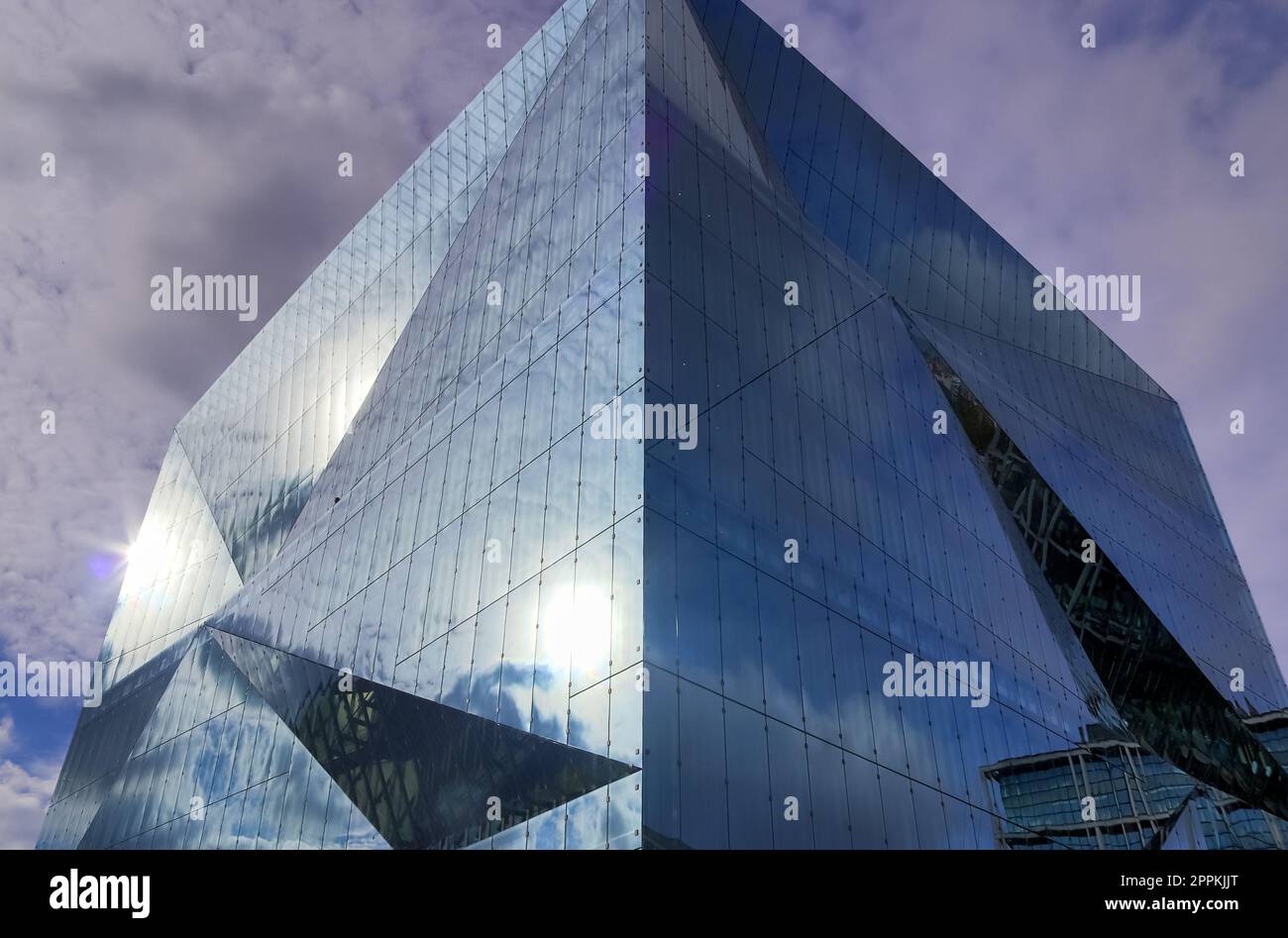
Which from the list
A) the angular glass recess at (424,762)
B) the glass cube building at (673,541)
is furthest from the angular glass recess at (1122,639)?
the angular glass recess at (424,762)

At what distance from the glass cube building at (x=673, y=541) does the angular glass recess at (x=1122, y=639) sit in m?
0.14

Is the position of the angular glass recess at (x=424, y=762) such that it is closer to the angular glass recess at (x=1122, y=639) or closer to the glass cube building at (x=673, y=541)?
the glass cube building at (x=673, y=541)

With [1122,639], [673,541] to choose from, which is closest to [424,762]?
[673,541]

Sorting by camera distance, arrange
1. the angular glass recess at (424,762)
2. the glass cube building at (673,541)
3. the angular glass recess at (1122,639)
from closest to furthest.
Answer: the angular glass recess at (424,762) → the glass cube building at (673,541) → the angular glass recess at (1122,639)

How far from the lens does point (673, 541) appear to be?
1298cm

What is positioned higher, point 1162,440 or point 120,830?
point 1162,440

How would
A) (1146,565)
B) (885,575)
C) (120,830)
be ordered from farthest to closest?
(1146,565) → (120,830) → (885,575)

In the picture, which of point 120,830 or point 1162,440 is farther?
point 1162,440

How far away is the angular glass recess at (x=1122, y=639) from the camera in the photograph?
24.9 m

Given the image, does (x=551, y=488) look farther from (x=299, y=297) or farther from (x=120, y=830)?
(x=299, y=297)

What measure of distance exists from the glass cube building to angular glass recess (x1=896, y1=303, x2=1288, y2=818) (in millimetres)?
137

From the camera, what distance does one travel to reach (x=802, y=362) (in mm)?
18141
